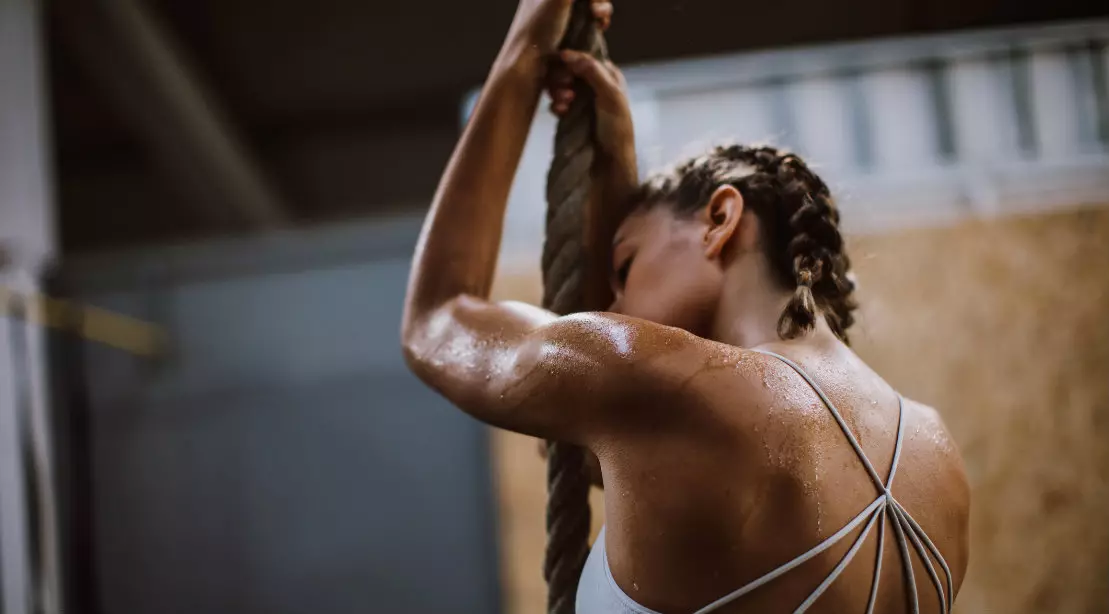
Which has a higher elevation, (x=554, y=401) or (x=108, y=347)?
(x=554, y=401)

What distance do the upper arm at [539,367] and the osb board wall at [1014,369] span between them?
0.29m

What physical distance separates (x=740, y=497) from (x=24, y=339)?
2.69 metres

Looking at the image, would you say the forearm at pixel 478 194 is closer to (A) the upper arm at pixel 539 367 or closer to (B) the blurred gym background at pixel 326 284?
(A) the upper arm at pixel 539 367

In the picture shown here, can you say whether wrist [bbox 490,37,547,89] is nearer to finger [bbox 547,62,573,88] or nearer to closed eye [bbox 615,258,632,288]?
finger [bbox 547,62,573,88]

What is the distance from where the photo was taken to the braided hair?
58 cm

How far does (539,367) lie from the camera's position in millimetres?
524

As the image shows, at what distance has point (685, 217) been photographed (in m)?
0.61

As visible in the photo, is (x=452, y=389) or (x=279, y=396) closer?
(x=452, y=389)

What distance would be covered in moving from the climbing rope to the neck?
114 millimetres

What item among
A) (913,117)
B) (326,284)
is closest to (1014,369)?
(913,117)

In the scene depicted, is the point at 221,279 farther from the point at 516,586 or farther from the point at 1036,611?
the point at 1036,611

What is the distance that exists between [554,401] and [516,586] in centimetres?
194

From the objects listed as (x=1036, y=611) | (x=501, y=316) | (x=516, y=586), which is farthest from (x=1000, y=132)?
(x=516, y=586)

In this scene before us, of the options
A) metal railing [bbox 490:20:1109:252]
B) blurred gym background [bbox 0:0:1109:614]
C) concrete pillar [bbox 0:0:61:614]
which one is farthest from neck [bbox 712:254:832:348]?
concrete pillar [bbox 0:0:61:614]
